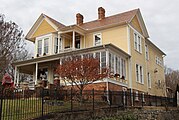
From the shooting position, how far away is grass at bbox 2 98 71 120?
11312 millimetres

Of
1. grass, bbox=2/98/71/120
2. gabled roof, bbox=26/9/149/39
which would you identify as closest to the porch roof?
gabled roof, bbox=26/9/149/39

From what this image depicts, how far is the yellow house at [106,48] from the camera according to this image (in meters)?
21.2

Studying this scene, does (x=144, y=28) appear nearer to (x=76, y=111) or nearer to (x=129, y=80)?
(x=129, y=80)

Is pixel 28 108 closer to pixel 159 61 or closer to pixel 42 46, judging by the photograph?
pixel 42 46

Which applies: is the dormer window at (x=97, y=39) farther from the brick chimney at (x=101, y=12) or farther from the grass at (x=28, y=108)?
the grass at (x=28, y=108)

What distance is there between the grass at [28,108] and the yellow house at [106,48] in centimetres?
633

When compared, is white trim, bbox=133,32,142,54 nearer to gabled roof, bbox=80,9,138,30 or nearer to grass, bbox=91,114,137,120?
gabled roof, bbox=80,9,138,30

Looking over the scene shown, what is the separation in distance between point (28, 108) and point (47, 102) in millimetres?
A: 1634

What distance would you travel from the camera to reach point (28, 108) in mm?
12266

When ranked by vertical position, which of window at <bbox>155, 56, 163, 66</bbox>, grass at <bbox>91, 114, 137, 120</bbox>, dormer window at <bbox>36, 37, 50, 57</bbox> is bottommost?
grass at <bbox>91, 114, 137, 120</bbox>

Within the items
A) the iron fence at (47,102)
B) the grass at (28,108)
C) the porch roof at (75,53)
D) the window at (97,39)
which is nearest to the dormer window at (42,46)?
the porch roof at (75,53)

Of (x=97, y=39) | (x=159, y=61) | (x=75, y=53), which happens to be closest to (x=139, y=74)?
(x=97, y=39)

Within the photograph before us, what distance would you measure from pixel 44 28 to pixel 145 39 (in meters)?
12.0

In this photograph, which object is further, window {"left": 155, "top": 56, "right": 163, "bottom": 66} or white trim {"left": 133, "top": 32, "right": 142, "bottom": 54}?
window {"left": 155, "top": 56, "right": 163, "bottom": 66}
